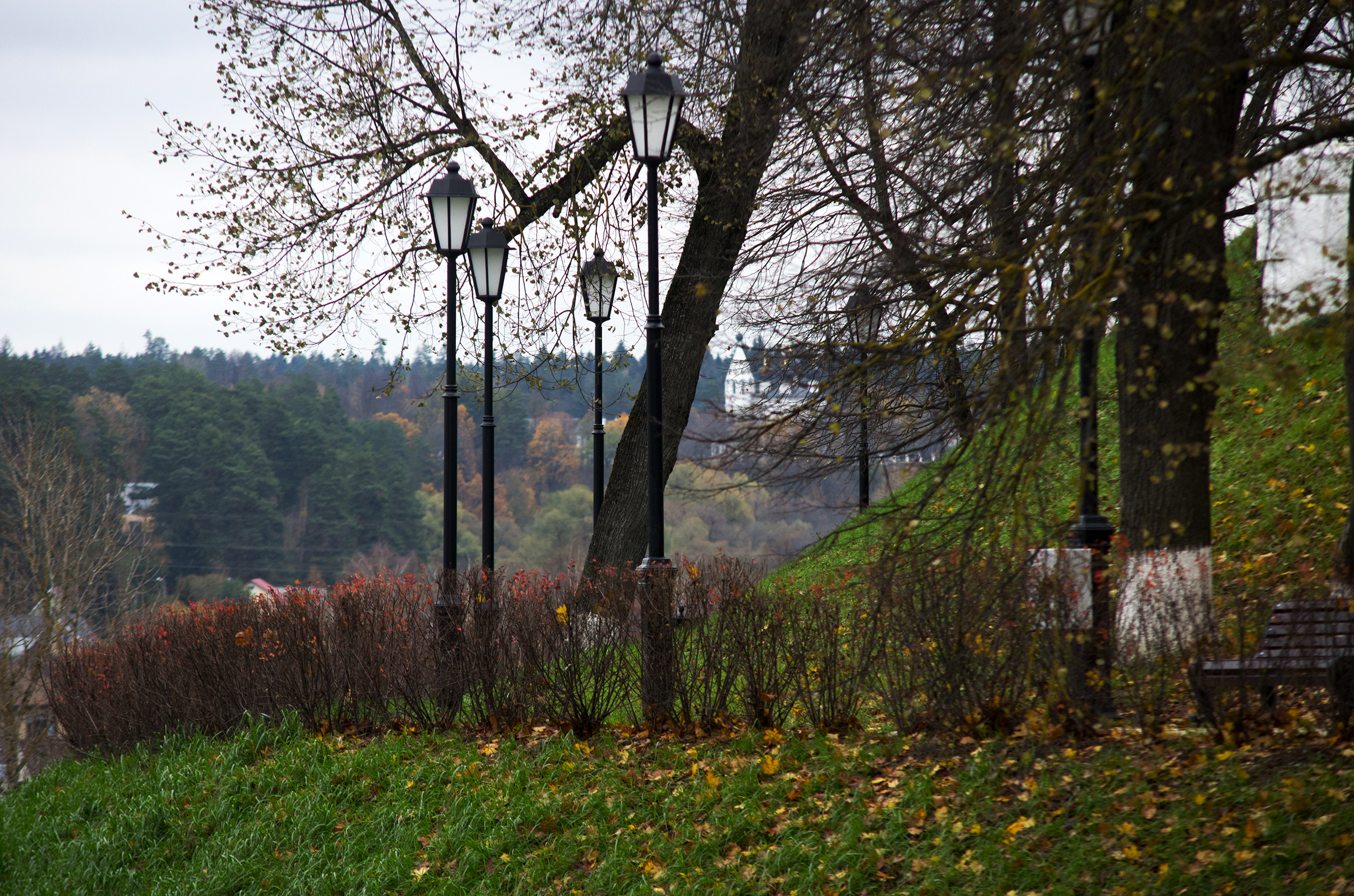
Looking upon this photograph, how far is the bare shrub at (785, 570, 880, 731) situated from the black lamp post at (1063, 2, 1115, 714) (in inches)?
51.5

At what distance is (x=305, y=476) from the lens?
4466 centimetres

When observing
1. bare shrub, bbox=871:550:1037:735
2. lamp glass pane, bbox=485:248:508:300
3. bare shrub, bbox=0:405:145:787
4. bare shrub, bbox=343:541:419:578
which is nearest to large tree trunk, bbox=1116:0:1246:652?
bare shrub, bbox=871:550:1037:735

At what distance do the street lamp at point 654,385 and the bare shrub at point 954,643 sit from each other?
5.02 ft

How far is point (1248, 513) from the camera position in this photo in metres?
8.80

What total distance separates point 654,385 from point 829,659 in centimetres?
224

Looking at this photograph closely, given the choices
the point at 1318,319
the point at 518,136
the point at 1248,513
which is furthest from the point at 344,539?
the point at 1318,319

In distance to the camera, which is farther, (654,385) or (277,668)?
(277,668)

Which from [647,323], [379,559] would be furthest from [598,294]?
[379,559]

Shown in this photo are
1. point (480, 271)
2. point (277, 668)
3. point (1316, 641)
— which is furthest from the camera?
point (480, 271)

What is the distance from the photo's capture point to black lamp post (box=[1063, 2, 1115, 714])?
434cm

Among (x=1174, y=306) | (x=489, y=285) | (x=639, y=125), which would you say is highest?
(x=639, y=125)

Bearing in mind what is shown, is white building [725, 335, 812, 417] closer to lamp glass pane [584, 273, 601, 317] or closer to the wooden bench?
the wooden bench

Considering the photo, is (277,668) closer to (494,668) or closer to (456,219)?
(494,668)

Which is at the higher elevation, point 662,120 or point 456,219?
point 662,120
